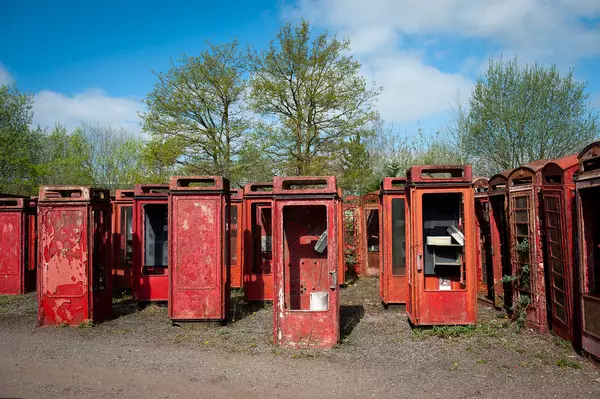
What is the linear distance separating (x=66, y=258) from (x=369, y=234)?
9753 millimetres

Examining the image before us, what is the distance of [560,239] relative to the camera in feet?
24.3

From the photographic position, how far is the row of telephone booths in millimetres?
7309

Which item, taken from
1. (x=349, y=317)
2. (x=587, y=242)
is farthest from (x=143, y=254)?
(x=587, y=242)

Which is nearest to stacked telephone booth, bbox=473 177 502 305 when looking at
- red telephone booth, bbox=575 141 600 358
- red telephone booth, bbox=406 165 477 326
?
red telephone booth, bbox=406 165 477 326

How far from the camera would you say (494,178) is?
A: 388 inches

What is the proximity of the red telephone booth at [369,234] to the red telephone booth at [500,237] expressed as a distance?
5.63 m

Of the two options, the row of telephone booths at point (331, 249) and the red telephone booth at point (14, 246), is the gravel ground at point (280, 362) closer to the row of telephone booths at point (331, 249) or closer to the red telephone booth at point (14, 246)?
the row of telephone booths at point (331, 249)

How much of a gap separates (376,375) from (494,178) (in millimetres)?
5604

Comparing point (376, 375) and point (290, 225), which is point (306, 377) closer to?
point (376, 375)

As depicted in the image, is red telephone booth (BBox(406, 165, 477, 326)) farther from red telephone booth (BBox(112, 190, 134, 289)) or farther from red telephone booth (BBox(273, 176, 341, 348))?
red telephone booth (BBox(112, 190, 134, 289))

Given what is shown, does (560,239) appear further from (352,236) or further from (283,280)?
(352,236)

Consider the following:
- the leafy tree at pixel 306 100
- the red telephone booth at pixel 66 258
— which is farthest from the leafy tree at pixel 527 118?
the red telephone booth at pixel 66 258

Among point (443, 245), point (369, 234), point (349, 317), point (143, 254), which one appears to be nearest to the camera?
point (443, 245)

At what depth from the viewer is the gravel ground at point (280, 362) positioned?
5719mm
